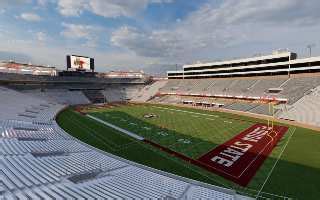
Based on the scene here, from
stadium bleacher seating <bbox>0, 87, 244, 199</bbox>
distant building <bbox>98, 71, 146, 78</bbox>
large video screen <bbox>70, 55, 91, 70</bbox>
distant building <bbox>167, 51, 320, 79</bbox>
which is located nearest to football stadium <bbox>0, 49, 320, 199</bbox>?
stadium bleacher seating <bbox>0, 87, 244, 199</bbox>

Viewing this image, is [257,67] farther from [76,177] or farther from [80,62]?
[76,177]

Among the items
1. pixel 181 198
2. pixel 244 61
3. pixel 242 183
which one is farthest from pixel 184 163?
pixel 244 61

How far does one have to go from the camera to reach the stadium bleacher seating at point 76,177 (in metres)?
13.1

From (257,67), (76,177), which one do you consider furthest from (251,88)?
(76,177)

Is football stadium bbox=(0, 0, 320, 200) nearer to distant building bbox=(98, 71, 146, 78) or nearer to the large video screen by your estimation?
the large video screen

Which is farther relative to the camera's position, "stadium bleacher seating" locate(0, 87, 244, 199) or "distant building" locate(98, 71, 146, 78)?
"distant building" locate(98, 71, 146, 78)

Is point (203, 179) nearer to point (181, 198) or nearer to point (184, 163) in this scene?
point (184, 163)

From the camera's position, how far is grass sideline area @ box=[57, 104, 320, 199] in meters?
18.6

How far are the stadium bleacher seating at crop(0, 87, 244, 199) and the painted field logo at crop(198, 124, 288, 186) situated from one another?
4977 mm

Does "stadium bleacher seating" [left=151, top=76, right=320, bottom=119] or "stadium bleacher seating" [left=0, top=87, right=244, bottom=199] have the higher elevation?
"stadium bleacher seating" [left=151, top=76, right=320, bottom=119]

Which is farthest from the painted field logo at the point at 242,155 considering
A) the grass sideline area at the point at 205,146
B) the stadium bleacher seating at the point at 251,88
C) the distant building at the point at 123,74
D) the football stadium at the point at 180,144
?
the distant building at the point at 123,74

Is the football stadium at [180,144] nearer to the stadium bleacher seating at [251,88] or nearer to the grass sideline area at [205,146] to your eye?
the grass sideline area at [205,146]

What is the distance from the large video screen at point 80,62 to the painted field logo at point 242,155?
56.9 m

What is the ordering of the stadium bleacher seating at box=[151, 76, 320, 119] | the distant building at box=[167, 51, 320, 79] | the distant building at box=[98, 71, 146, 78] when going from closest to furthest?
the stadium bleacher seating at box=[151, 76, 320, 119]
the distant building at box=[167, 51, 320, 79]
the distant building at box=[98, 71, 146, 78]
